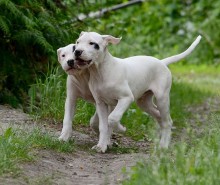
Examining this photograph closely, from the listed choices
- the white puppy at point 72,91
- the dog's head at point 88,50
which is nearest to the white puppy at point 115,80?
the dog's head at point 88,50

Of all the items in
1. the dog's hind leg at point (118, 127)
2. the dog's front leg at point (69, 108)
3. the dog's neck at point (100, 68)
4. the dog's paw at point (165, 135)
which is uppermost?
the dog's neck at point (100, 68)

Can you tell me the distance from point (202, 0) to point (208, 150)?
1619 cm

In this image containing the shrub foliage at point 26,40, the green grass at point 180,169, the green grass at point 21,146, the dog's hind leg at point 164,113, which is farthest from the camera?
the shrub foliage at point 26,40

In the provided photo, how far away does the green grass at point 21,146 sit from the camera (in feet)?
18.8

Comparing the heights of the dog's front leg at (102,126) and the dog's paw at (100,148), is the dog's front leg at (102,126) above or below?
above

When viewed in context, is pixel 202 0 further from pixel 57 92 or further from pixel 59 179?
pixel 59 179

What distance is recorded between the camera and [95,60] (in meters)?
7.22

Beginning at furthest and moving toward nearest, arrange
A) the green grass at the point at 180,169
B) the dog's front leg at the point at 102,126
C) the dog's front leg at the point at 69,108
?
the dog's front leg at the point at 69,108
the dog's front leg at the point at 102,126
the green grass at the point at 180,169

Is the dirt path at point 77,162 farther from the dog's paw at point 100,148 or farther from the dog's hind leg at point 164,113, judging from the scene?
the dog's hind leg at point 164,113

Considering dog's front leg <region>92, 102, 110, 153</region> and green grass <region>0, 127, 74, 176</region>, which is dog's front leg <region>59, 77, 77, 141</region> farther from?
dog's front leg <region>92, 102, 110, 153</region>

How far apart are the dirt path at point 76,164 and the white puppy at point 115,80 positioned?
0.32 meters

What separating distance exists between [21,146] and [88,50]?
4.34 feet

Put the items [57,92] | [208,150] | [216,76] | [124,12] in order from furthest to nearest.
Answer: [124,12], [216,76], [57,92], [208,150]

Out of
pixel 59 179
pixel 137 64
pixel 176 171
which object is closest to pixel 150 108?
pixel 137 64
